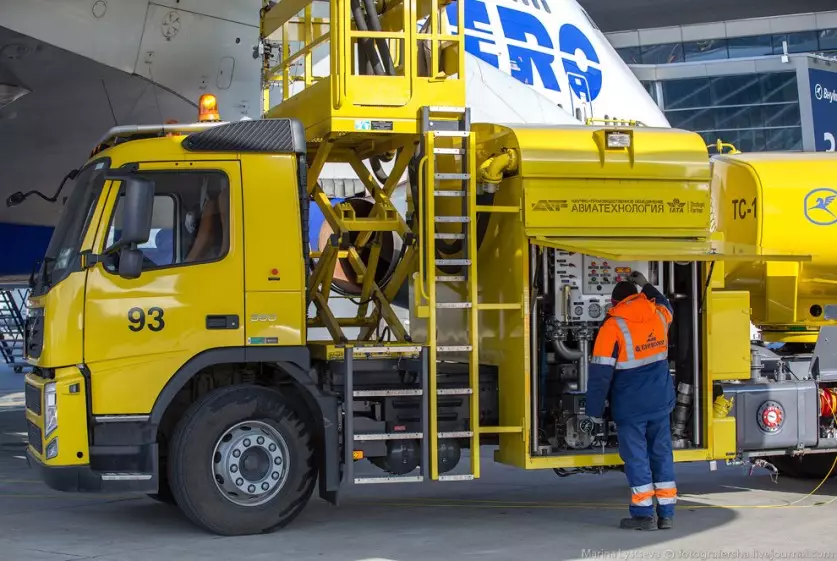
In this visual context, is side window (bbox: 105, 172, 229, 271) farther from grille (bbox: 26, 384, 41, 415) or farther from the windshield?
grille (bbox: 26, 384, 41, 415)

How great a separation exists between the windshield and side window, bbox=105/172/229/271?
→ 1.32 ft

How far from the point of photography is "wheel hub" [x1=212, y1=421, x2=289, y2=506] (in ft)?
25.5

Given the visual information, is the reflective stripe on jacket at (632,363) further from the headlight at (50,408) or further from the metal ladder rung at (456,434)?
the headlight at (50,408)

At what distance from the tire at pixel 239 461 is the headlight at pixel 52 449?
2.43ft

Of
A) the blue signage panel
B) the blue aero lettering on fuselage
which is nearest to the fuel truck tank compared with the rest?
the blue aero lettering on fuselage

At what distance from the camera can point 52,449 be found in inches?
298

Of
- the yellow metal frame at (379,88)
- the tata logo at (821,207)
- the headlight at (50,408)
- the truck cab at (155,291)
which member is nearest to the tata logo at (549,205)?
the yellow metal frame at (379,88)

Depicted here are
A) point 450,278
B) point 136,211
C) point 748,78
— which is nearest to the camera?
point 136,211

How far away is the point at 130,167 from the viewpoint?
785cm

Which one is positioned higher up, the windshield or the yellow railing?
the yellow railing

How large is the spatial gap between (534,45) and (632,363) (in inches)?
509

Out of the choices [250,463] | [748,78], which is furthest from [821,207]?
[748,78]

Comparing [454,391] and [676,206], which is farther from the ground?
[676,206]

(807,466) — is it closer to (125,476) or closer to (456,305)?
(456,305)
